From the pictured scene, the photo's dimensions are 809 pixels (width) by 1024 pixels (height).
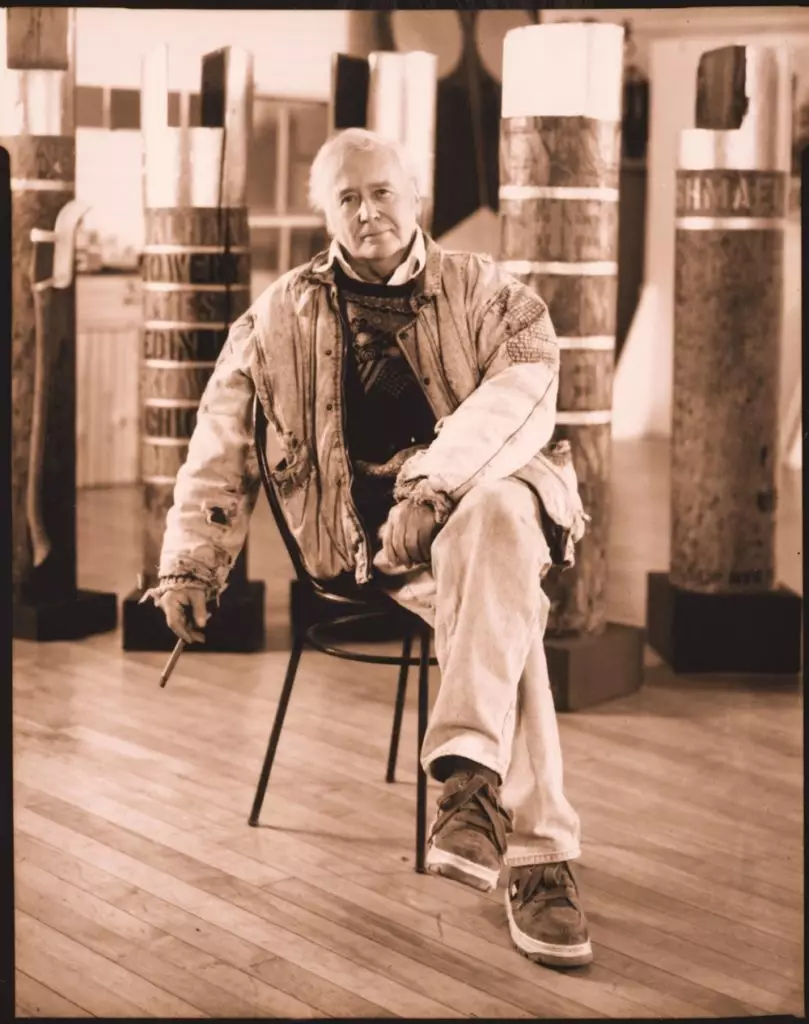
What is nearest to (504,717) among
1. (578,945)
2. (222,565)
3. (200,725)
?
(578,945)

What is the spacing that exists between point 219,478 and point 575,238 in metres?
1.39

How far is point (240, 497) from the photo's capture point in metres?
2.90

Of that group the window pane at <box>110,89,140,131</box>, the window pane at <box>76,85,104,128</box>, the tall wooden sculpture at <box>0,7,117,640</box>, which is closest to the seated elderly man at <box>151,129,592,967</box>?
the tall wooden sculpture at <box>0,7,117,640</box>

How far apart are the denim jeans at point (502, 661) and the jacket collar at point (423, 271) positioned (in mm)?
398

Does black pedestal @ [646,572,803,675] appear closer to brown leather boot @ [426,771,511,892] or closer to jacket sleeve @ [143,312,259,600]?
jacket sleeve @ [143,312,259,600]

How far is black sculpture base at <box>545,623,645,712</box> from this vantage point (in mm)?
4027

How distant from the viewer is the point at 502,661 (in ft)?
8.29

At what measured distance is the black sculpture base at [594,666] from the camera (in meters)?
4.03

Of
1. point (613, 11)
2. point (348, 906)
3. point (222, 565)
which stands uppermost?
point (613, 11)

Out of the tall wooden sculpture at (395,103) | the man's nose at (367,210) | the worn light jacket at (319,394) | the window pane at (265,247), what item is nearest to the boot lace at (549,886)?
the worn light jacket at (319,394)

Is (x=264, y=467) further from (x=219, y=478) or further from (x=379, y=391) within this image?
(x=379, y=391)

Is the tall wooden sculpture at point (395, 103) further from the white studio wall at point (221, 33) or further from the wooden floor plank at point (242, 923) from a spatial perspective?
the wooden floor plank at point (242, 923)

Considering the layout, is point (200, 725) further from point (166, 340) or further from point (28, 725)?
point (166, 340)

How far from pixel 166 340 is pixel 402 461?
1.51 meters
